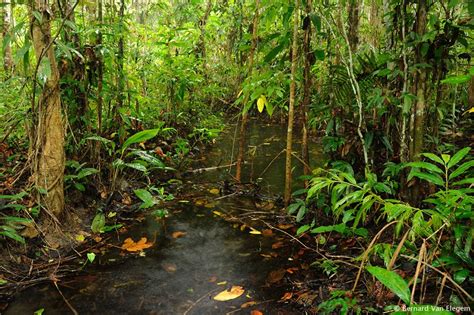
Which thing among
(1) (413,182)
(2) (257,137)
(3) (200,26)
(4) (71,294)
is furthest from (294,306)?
(3) (200,26)

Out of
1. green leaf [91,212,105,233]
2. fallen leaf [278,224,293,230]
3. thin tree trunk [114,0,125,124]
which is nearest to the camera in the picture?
green leaf [91,212,105,233]

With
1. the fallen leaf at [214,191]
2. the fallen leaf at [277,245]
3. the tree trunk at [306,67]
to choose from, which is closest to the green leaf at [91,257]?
the fallen leaf at [277,245]

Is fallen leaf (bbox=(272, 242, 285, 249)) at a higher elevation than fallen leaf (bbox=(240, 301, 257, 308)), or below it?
higher

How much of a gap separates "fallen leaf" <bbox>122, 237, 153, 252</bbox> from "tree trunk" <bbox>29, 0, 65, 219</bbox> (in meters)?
0.65

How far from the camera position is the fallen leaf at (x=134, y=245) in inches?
127

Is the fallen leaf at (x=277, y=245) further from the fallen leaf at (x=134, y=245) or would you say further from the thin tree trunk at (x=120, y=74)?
the thin tree trunk at (x=120, y=74)

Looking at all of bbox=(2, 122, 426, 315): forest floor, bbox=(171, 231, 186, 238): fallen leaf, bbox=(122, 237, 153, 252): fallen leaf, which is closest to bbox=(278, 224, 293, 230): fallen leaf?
bbox=(2, 122, 426, 315): forest floor

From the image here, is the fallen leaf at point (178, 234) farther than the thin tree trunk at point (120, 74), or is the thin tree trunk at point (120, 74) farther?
the thin tree trunk at point (120, 74)

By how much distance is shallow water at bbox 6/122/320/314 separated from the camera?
2.46 meters

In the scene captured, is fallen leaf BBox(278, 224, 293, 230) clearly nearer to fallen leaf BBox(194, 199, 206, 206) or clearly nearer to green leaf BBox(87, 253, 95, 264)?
fallen leaf BBox(194, 199, 206, 206)

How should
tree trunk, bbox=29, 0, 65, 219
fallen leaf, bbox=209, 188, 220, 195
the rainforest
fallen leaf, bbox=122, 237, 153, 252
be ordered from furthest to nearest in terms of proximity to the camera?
1. fallen leaf, bbox=209, 188, 220, 195
2. fallen leaf, bbox=122, 237, 153, 252
3. tree trunk, bbox=29, 0, 65, 219
4. the rainforest

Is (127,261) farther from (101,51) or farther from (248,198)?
(101,51)

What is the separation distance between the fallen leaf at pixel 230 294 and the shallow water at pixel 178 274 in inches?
1.4

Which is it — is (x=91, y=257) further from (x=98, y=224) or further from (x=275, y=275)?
(x=275, y=275)
